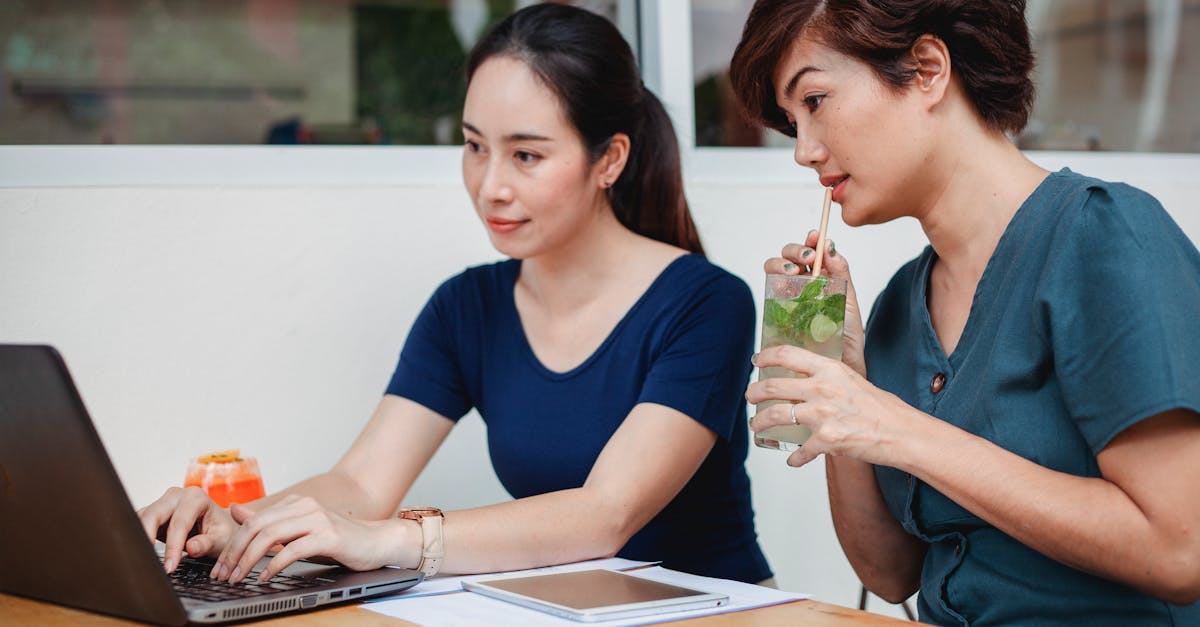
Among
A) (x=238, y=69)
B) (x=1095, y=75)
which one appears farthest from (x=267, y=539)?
(x=1095, y=75)

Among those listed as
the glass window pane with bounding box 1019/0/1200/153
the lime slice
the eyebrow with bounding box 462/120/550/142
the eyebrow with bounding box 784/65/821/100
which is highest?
the glass window pane with bounding box 1019/0/1200/153

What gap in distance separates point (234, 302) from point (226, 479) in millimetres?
493

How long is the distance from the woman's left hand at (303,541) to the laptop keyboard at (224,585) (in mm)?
14

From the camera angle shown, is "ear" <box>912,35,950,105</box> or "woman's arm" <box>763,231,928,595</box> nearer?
"ear" <box>912,35,950,105</box>

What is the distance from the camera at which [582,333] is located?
187 centimetres

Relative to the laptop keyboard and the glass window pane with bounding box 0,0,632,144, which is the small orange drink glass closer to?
the laptop keyboard

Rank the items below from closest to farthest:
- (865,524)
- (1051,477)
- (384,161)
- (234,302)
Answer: (1051,477) < (865,524) < (234,302) < (384,161)

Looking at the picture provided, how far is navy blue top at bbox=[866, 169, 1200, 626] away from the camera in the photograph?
114 centimetres

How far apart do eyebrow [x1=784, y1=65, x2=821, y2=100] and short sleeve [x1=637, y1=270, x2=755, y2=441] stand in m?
0.41

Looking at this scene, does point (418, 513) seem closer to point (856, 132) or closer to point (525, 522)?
point (525, 522)

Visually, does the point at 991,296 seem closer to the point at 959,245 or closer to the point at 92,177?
the point at 959,245

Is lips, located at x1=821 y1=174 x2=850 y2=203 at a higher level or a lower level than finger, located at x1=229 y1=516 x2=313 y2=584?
higher

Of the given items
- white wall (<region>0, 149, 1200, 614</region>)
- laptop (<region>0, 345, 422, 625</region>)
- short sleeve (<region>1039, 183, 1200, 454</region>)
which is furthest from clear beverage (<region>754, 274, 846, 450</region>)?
white wall (<region>0, 149, 1200, 614</region>)

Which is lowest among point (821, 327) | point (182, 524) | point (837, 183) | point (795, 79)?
point (182, 524)
